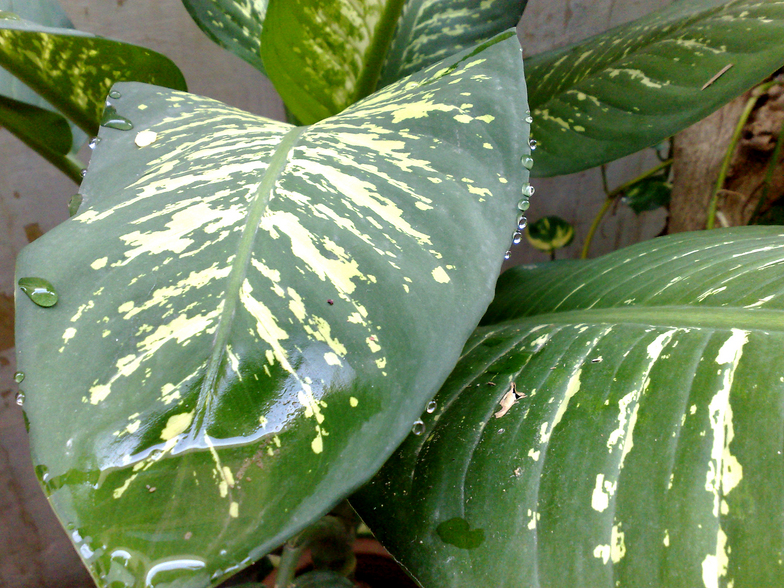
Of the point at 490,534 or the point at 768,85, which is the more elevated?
the point at 768,85

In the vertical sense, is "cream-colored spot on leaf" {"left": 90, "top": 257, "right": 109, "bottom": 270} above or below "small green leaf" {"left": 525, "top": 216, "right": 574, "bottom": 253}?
above

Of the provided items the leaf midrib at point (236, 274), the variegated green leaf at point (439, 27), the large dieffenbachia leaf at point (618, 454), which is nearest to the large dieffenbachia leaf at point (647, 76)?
the variegated green leaf at point (439, 27)

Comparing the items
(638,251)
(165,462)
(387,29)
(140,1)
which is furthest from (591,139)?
(140,1)

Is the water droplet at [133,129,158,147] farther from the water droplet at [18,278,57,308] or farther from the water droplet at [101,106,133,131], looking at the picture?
the water droplet at [18,278,57,308]

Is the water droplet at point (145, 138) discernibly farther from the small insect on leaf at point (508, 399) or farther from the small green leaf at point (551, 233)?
the small green leaf at point (551, 233)

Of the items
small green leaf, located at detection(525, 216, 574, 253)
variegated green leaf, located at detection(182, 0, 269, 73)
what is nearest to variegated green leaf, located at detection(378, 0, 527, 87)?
variegated green leaf, located at detection(182, 0, 269, 73)

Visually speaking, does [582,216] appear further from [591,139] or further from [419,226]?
[419,226]

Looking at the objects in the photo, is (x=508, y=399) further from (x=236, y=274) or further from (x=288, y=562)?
(x=288, y=562)
